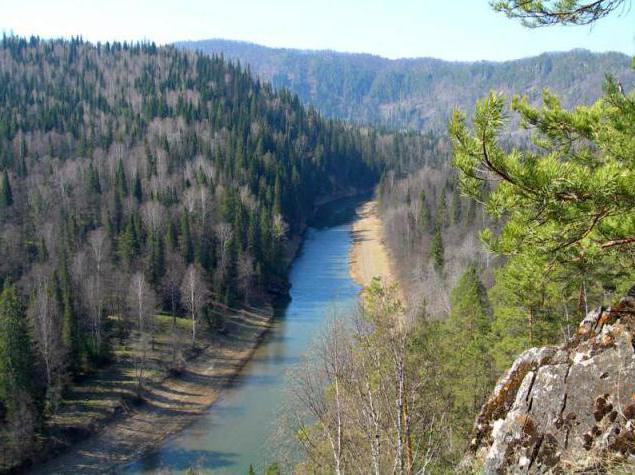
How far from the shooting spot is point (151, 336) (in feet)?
150

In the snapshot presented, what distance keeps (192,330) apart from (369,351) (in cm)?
3582

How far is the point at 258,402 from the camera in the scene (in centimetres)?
3931

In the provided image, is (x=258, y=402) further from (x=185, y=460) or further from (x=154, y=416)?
(x=185, y=460)

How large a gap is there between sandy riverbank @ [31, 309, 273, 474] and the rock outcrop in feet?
96.6

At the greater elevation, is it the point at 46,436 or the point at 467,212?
the point at 467,212

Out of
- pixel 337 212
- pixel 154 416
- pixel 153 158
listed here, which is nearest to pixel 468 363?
pixel 154 416

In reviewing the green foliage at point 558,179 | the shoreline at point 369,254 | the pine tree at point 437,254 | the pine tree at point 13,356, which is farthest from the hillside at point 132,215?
the green foliage at point 558,179

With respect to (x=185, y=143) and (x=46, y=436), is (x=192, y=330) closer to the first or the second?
(x=46, y=436)

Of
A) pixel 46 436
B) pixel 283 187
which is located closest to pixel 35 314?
pixel 46 436

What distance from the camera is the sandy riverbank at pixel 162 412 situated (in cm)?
3312

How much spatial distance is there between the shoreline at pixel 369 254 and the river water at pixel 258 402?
2.27 meters

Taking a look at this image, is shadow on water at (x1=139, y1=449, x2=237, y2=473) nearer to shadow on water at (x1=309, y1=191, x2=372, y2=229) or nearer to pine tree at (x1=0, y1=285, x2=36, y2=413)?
pine tree at (x1=0, y1=285, x2=36, y2=413)

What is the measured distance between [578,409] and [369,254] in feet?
236

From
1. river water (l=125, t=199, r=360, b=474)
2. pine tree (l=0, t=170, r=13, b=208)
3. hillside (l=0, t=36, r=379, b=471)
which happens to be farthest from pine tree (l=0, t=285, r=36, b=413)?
pine tree (l=0, t=170, r=13, b=208)
